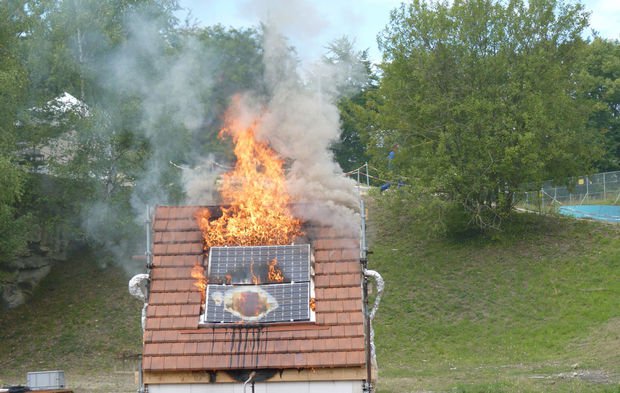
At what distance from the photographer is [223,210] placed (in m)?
16.2

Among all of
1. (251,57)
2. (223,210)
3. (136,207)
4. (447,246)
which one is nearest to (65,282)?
(136,207)

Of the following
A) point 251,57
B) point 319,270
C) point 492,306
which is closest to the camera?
point 319,270

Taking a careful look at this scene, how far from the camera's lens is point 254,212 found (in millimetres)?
16109

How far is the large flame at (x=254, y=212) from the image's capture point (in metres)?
15.8

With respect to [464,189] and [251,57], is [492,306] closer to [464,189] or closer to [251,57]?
[464,189]

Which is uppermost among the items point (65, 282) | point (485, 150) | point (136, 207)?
point (485, 150)

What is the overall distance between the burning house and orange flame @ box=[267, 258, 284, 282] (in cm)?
2

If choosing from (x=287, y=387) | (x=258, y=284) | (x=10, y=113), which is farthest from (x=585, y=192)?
(x=287, y=387)

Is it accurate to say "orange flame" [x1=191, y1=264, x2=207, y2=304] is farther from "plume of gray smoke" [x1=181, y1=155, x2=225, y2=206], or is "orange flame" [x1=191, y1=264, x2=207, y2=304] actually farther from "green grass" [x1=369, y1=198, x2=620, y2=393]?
"green grass" [x1=369, y1=198, x2=620, y2=393]

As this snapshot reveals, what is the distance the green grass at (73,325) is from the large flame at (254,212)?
14.5 meters

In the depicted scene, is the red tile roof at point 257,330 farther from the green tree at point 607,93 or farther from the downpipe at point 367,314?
the green tree at point 607,93

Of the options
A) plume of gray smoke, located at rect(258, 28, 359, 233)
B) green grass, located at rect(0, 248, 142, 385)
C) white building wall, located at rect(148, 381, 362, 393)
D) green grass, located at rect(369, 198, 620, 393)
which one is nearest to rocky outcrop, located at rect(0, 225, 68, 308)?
green grass, located at rect(0, 248, 142, 385)

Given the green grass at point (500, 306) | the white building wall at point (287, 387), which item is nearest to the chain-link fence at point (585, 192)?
the green grass at point (500, 306)

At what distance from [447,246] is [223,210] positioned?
22.9 m
